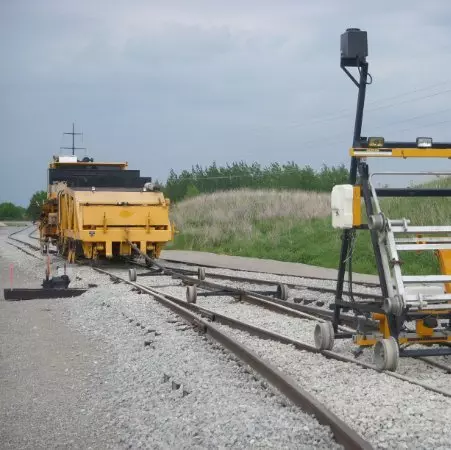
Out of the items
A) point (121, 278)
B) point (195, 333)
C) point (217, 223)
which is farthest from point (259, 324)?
point (217, 223)

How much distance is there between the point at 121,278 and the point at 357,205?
11.0 meters

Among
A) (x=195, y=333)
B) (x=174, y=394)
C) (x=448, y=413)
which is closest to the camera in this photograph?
(x=448, y=413)

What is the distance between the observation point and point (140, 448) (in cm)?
577

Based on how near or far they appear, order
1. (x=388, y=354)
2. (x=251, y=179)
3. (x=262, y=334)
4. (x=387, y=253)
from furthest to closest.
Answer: (x=251, y=179)
(x=262, y=334)
(x=387, y=253)
(x=388, y=354)

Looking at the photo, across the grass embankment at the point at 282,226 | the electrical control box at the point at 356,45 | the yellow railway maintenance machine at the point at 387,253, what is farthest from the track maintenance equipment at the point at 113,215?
the electrical control box at the point at 356,45

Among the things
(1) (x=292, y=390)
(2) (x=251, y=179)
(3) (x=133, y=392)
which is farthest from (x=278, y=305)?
(2) (x=251, y=179)

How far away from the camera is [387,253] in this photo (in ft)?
25.2

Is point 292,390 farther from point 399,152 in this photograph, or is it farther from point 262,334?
point 262,334

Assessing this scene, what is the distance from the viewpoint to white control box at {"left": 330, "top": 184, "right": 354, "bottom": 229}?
8.00 meters

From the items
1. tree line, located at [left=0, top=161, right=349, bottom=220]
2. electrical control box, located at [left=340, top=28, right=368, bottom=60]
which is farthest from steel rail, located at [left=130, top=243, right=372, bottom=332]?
tree line, located at [left=0, top=161, right=349, bottom=220]

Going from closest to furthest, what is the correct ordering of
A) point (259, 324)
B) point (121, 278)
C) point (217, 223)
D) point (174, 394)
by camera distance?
point (174, 394) → point (259, 324) → point (121, 278) → point (217, 223)

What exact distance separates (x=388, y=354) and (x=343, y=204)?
5.20ft

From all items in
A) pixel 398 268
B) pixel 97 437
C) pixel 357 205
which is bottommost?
pixel 97 437

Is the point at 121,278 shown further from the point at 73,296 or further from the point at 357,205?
the point at 357,205
